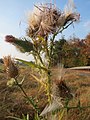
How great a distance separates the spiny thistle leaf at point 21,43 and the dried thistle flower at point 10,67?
13cm

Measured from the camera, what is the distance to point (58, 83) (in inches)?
67.9

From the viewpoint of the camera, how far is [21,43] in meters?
1.79

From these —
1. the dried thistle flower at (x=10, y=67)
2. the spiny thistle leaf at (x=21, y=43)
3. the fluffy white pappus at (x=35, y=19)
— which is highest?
the fluffy white pappus at (x=35, y=19)

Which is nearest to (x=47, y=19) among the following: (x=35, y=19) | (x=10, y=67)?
(x=35, y=19)

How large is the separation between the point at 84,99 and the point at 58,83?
3.95 meters

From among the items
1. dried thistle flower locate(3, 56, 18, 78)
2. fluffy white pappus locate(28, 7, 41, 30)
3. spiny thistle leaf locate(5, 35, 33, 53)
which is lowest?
dried thistle flower locate(3, 56, 18, 78)

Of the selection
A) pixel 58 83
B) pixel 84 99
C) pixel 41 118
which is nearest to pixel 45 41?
pixel 58 83

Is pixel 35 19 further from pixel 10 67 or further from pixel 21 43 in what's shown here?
pixel 10 67

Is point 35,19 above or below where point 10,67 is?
above

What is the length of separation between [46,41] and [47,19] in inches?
5.6

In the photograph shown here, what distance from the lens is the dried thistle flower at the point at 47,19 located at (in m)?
1.71

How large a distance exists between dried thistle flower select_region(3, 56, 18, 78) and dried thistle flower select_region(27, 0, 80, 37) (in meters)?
0.22

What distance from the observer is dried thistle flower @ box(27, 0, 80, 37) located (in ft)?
5.60

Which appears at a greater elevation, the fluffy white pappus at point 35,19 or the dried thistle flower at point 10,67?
the fluffy white pappus at point 35,19
